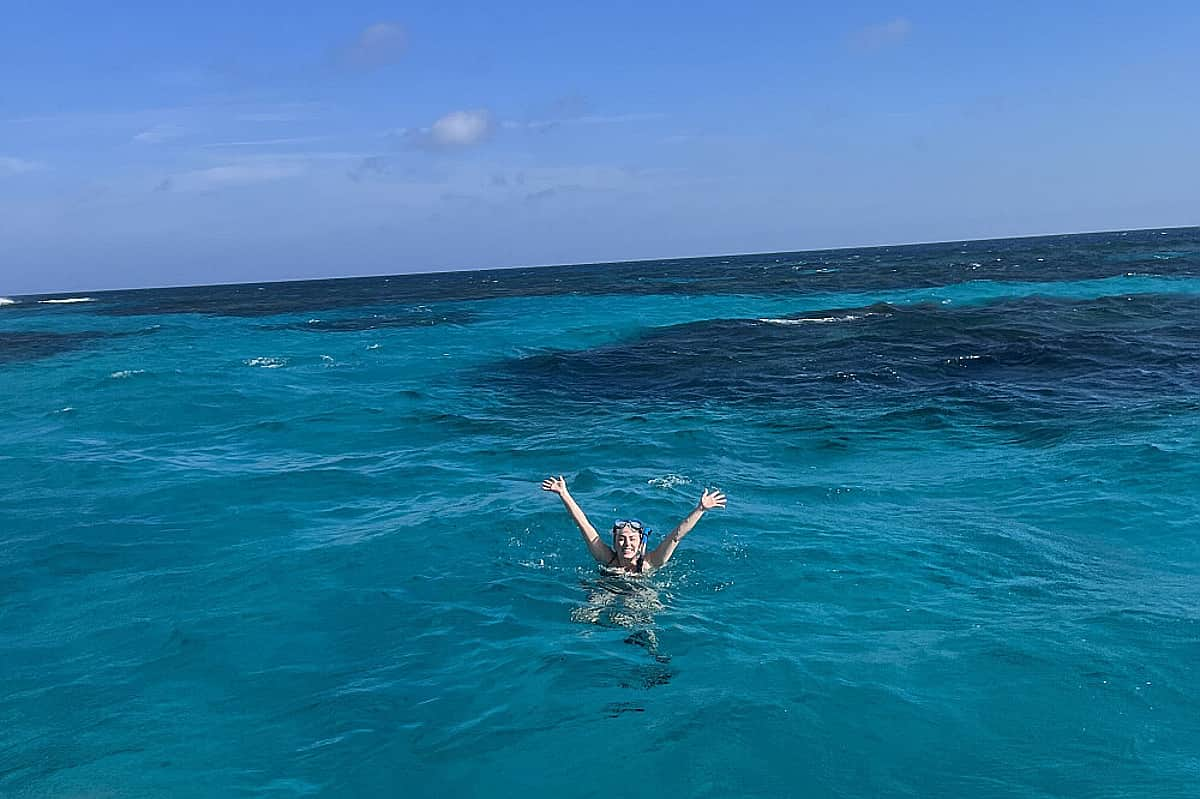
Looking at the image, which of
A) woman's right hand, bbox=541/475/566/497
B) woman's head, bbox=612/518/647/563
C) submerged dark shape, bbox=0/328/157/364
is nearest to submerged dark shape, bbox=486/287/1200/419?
woman's head, bbox=612/518/647/563

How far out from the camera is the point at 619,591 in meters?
11.1

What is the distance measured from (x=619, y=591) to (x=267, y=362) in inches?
1157

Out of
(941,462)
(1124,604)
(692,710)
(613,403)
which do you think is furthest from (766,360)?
(692,710)

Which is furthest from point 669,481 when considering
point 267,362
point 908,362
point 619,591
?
point 267,362

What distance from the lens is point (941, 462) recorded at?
1669 cm

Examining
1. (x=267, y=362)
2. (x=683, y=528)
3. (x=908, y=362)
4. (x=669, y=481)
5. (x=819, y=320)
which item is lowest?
(x=669, y=481)

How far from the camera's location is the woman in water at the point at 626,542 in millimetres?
10297

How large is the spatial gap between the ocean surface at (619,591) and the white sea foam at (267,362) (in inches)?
300

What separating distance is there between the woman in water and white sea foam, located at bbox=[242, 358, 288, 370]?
26984 mm

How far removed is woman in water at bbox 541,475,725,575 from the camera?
10297 millimetres

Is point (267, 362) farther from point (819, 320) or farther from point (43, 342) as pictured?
point (819, 320)

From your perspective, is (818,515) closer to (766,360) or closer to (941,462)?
(941,462)

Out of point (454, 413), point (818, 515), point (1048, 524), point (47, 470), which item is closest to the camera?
point (1048, 524)

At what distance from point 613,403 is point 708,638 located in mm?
14831
